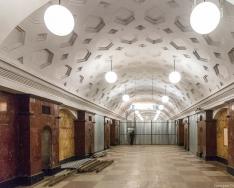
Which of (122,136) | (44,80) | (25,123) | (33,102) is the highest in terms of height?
(44,80)

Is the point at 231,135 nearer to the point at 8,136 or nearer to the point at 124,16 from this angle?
the point at 124,16

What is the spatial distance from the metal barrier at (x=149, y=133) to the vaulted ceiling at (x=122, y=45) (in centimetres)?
1819

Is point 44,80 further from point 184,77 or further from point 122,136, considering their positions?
point 122,136

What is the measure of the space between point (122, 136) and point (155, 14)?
26.7 meters

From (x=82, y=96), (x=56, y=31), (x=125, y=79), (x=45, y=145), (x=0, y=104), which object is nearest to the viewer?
(x=56, y=31)

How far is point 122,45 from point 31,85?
442cm

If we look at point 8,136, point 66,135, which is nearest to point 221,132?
point 66,135

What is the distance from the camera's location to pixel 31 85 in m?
10.3

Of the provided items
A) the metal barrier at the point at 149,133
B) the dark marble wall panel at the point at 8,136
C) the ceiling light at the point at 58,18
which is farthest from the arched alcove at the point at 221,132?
the metal barrier at the point at 149,133

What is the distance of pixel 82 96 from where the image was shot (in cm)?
1681

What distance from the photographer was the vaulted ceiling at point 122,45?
28.4 ft

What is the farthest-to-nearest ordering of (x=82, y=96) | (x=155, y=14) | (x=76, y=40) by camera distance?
(x=82, y=96), (x=76, y=40), (x=155, y=14)

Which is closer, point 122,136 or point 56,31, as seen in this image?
point 56,31

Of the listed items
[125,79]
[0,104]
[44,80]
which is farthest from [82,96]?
[0,104]
